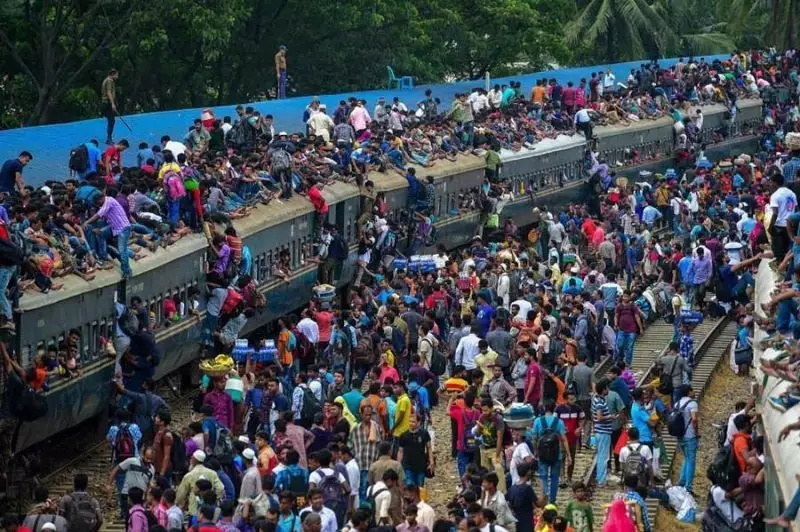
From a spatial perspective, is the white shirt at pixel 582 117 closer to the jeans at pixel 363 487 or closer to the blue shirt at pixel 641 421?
the blue shirt at pixel 641 421

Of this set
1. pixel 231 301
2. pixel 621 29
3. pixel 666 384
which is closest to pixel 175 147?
pixel 231 301

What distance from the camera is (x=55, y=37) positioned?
4181 centimetres

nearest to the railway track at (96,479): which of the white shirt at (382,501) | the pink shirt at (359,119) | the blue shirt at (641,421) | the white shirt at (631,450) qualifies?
the white shirt at (382,501)

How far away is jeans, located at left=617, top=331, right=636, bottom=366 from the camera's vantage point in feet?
82.8

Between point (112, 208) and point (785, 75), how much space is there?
41705 mm

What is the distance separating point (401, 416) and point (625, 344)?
26.6 feet

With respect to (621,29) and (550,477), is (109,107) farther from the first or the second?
(621,29)

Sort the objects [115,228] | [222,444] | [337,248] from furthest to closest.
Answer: [337,248]
[115,228]
[222,444]

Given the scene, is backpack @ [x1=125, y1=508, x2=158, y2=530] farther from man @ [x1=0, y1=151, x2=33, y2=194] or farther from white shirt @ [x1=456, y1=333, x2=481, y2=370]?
man @ [x1=0, y1=151, x2=33, y2=194]

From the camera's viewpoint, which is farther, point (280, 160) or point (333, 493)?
point (280, 160)

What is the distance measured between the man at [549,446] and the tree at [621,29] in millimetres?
49691

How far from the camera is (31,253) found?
61.6ft

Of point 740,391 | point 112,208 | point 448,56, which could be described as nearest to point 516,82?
point 448,56

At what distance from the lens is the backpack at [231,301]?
2380cm
